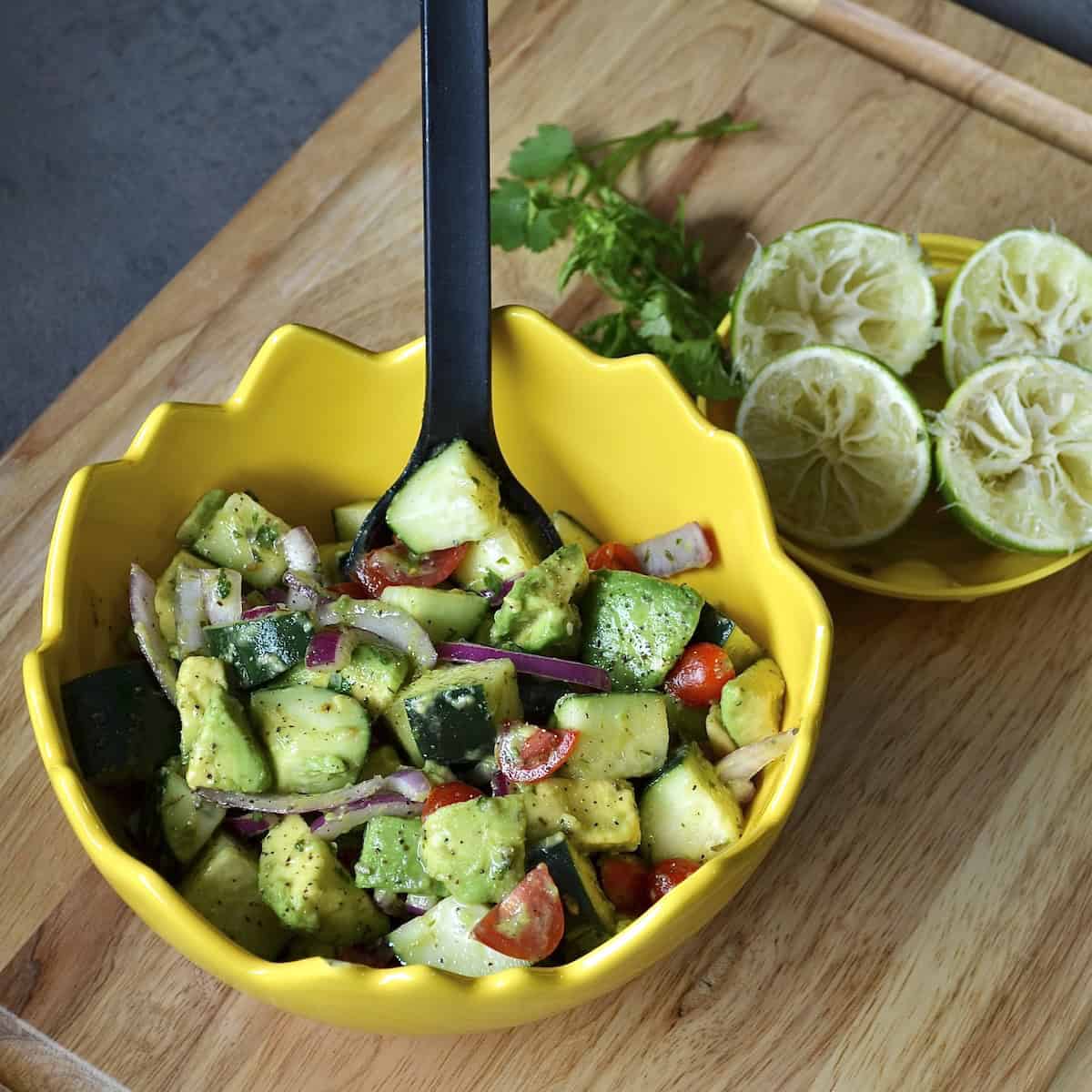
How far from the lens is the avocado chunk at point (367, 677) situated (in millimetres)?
1713

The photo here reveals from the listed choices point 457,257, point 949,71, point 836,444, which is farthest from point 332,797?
point 949,71

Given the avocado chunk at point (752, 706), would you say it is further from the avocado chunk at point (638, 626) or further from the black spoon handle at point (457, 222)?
the black spoon handle at point (457, 222)

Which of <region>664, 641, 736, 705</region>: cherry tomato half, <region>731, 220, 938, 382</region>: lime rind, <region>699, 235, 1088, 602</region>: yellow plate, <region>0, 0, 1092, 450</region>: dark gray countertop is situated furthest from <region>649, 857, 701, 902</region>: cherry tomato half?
<region>0, 0, 1092, 450</region>: dark gray countertop

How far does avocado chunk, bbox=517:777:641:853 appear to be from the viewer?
63.9 inches

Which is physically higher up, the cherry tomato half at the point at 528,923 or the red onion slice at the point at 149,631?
the red onion slice at the point at 149,631

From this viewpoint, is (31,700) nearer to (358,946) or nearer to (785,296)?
(358,946)

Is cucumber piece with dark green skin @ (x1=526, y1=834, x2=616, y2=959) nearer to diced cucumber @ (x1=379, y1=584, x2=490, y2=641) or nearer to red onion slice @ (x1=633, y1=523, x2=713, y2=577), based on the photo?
diced cucumber @ (x1=379, y1=584, x2=490, y2=641)

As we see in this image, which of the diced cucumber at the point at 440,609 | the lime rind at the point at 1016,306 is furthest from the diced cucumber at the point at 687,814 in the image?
the lime rind at the point at 1016,306

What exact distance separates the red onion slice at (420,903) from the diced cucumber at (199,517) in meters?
0.57

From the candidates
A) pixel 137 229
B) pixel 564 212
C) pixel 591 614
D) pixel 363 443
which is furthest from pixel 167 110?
pixel 591 614

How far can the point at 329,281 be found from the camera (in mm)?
2404

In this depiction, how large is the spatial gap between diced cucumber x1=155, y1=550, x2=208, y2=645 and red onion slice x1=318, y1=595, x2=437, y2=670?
0.19 m

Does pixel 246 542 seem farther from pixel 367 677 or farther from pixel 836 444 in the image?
pixel 836 444

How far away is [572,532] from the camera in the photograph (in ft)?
6.53
